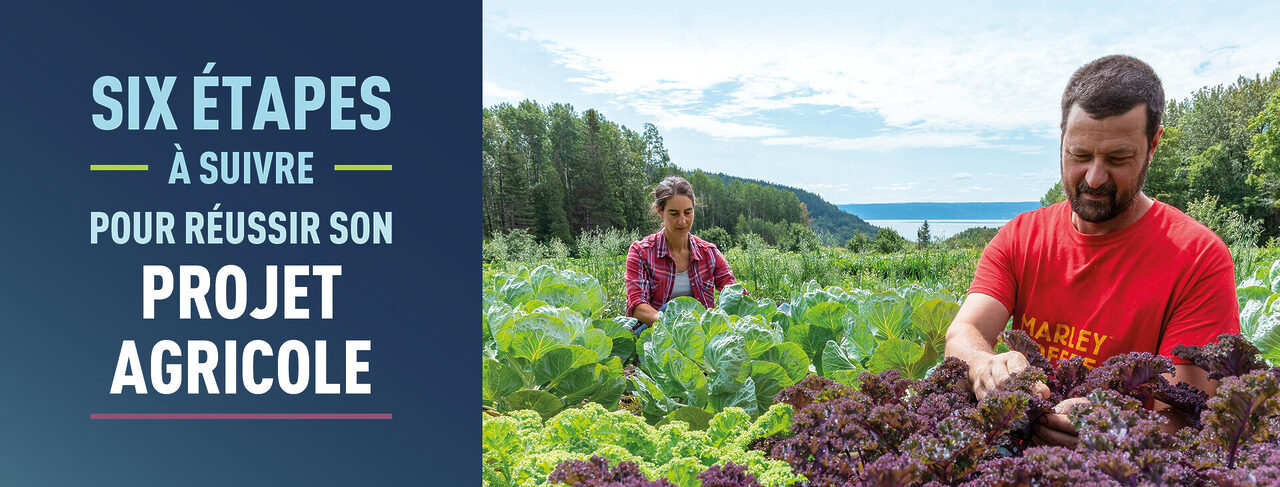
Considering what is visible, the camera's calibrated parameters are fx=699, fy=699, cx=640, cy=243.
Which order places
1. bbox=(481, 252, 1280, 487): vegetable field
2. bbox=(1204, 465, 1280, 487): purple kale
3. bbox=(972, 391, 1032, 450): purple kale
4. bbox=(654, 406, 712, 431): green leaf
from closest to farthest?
bbox=(1204, 465, 1280, 487): purple kale
bbox=(481, 252, 1280, 487): vegetable field
bbox=(972, 391, 1032, 450): purple kale
bbox=(654, 406, 712, 431): green leaf

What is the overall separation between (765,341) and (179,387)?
161 centimetres

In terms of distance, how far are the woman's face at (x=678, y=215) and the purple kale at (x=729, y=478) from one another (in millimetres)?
3311

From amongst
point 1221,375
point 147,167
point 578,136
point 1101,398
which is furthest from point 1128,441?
point 578,136

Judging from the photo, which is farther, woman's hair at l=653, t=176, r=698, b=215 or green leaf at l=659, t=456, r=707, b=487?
woman's hair at l=653, t=176, r=698, b=215

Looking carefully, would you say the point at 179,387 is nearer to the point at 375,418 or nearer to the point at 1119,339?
the point at 375,418

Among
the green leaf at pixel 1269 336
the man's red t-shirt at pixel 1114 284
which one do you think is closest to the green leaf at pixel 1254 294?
the green leaf at pixel 1269 336

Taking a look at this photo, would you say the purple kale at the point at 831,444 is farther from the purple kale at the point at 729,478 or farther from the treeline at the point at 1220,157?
the treeline at the point at 1220,157

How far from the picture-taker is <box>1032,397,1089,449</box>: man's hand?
1.07 metres

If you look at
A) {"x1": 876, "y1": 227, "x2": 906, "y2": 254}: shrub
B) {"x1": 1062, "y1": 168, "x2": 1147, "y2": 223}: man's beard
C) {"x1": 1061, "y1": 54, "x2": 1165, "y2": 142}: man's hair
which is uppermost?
{"x1": 1061, "y1": 54, "x2": 1165, "y2": 142}: man's hair

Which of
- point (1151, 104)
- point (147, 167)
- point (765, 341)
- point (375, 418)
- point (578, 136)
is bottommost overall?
point (375, 418)

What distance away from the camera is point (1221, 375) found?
122cm

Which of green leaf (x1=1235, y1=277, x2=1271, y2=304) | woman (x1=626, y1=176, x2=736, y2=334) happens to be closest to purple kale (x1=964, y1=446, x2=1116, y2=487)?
green leaf (x1=1235, y1=277, x2=1271, y2=304)

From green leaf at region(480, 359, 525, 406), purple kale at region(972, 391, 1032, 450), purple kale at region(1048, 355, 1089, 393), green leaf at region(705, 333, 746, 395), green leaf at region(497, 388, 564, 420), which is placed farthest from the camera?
green leaf at region(480, 359, 525, 406)

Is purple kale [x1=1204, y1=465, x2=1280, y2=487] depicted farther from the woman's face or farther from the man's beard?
the woman's face
